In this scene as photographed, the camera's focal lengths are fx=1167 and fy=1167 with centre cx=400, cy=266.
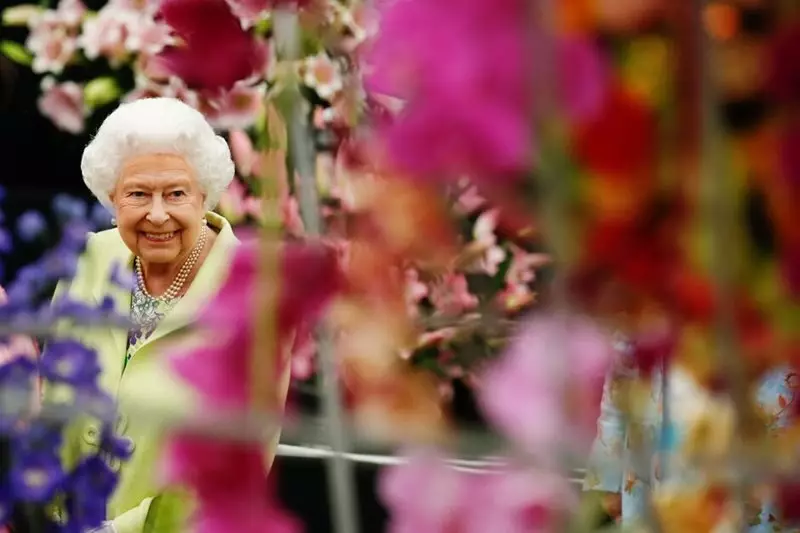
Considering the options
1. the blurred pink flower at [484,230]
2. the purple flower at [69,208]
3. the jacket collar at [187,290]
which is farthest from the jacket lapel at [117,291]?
the blurred pink flower at [484,230]

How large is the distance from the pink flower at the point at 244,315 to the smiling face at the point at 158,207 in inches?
49.9

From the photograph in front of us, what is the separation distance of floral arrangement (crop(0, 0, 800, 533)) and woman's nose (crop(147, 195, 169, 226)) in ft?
4.15

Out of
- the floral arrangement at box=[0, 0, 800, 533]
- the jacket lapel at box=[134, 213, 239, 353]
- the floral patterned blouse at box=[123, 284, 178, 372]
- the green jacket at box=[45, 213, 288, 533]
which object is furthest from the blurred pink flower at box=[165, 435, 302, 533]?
the floral patterned blouse at box=[123, 284, 178, 372]

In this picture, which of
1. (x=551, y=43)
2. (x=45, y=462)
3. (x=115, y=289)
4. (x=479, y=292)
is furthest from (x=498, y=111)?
(x=115, y=289)

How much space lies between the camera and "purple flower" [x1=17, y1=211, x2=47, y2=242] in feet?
6.75

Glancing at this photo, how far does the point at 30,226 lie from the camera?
205 cm

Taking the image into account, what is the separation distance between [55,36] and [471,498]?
6.40 feet

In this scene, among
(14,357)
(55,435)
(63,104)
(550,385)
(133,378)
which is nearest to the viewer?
(550,385)

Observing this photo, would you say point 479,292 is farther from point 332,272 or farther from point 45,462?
point 45,462

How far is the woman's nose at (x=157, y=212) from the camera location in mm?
1593

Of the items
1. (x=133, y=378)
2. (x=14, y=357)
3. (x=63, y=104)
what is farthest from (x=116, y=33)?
(x=14, y=357)

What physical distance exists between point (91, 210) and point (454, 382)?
1730 millimetres

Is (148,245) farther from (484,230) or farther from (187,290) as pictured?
(484,230)

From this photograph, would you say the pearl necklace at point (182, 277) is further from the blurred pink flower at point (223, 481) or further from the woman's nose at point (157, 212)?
the blurred pink flower at point (223, 481)
